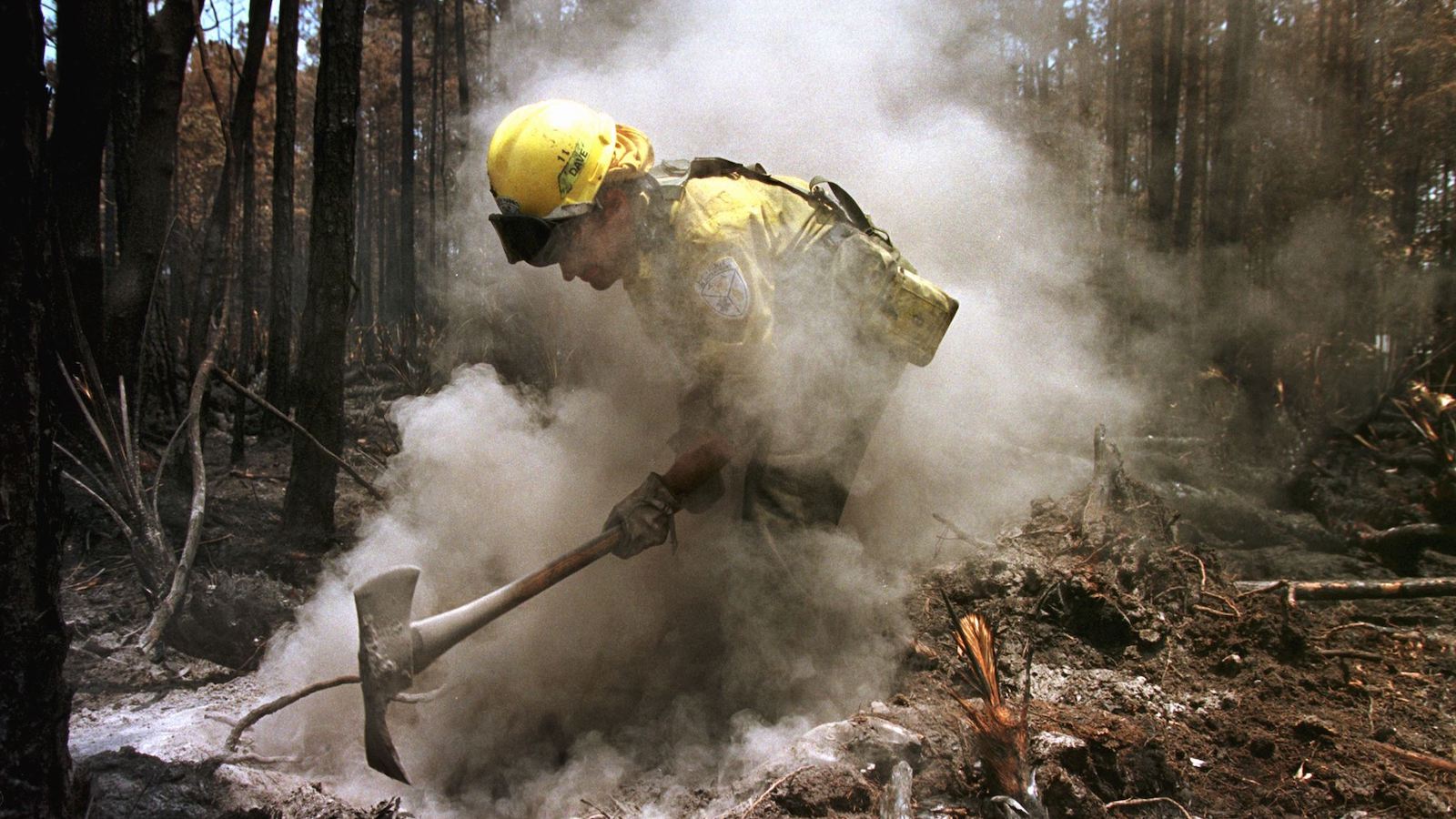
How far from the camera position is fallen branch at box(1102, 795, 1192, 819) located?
88.7 inches

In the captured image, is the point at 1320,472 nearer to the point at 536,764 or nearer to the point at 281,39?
the point at 536,764

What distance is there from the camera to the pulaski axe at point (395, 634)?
2205 mm

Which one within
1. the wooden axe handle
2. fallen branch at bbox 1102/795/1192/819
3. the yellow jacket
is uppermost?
the yellow jacket

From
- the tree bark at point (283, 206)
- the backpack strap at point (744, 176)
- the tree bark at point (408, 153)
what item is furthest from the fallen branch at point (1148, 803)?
the tree bark at point (408, 153)

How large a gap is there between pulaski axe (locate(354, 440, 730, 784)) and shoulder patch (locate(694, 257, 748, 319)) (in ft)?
3.32

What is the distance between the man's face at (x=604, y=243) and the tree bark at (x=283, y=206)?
454 centimetres

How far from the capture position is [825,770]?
2.33 meters

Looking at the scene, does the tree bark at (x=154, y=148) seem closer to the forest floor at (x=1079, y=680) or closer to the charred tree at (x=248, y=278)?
the forest floor at (x=1079, y=680)

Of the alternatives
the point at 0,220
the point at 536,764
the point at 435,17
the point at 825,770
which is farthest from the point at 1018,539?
the point at 435,17

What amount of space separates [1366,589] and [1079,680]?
5.07 ft

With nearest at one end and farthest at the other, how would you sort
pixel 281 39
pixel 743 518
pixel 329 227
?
pixel 743 518 → pixel 329 227 → pixel 281 39

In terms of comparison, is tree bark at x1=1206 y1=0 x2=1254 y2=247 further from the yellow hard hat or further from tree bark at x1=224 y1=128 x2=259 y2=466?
tree bark at x1=224 y1=128 x2=259 y2=466

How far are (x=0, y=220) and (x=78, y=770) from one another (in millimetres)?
1279

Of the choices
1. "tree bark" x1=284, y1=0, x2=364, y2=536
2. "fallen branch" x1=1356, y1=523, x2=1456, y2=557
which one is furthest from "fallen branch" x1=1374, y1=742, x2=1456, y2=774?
"tree bark" x1=284, y1=0, x2=364, y2=536
